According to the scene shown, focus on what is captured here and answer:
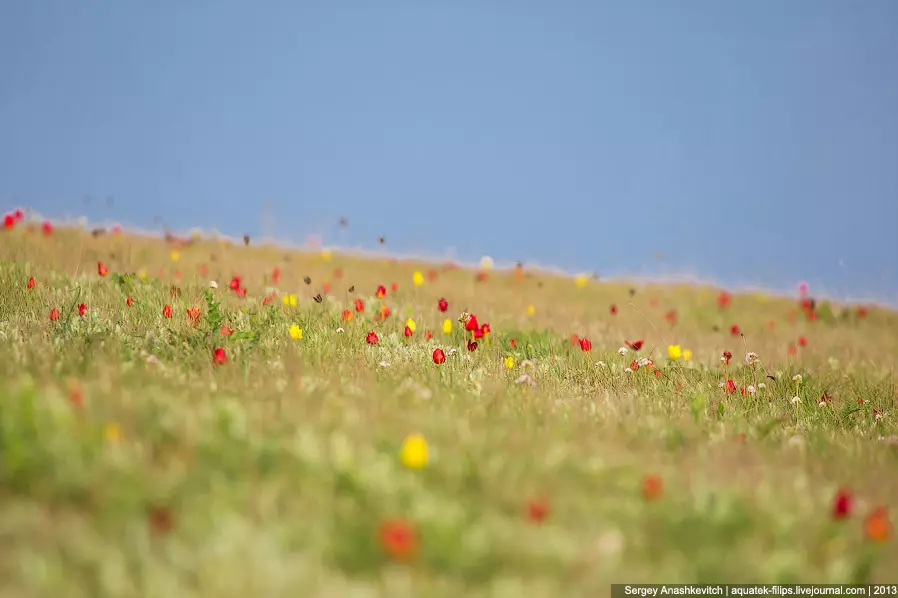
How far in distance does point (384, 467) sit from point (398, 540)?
59cm

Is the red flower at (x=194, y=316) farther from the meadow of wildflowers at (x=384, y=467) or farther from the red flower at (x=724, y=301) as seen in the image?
the red flower at (x=724, y=301)

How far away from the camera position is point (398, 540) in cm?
250

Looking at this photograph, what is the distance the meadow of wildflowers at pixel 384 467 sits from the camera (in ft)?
8.63

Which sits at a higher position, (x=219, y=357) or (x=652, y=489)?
(x=219, y=357)

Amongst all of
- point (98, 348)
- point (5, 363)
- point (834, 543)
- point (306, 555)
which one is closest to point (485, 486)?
point (306, 555)

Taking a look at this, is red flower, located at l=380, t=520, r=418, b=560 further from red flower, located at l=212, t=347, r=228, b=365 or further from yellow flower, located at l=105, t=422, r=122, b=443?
red flower, located at l=212, t=347, r=228, b=365

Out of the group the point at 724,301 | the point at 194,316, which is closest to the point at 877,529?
the point at 194,316

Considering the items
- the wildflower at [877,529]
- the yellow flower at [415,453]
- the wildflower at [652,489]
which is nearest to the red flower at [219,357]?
the yellow flower at [415,453]

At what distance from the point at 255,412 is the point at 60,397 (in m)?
0.92

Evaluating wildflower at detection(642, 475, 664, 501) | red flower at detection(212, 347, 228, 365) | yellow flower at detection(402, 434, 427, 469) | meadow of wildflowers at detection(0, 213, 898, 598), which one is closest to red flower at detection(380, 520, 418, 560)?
meadow of wildflowers at detection(0, 213, 898, 598)

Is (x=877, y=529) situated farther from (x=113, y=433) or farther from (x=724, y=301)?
(x=724, y=301)

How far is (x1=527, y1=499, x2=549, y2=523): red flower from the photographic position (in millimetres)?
2875

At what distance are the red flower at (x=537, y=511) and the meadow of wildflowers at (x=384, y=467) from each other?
0.01 metres

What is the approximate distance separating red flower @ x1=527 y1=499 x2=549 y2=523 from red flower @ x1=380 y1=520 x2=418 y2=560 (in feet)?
1.66
